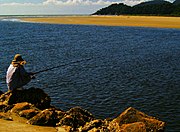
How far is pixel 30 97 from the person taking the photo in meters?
12.6

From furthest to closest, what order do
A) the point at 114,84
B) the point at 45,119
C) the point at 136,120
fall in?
the point at 114,84, the point at 45,119, the point at 136,120

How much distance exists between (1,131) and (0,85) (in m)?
10.1

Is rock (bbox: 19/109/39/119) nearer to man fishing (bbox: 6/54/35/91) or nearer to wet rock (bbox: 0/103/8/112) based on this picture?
wet rock (bbox: 0/103/8/112)

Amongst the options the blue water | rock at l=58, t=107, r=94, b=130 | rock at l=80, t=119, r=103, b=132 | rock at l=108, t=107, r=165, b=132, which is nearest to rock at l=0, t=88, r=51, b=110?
rock at l=58, t=107, r=94, b=130

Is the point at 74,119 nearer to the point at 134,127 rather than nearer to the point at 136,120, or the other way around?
the point at 136,120

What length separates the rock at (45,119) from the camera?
1058 cm

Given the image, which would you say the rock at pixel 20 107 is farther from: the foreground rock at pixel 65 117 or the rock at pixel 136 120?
the rock at pixel 136 120

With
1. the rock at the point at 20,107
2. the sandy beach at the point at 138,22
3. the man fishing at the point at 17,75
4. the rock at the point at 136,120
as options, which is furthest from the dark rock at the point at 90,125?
the sandy beach at the point at 138,22

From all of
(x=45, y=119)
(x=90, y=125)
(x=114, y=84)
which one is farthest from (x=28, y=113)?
(x=114, y=84)

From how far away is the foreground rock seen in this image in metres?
A: 9.65

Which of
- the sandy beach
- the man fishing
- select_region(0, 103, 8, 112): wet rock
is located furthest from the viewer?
the sandy beach

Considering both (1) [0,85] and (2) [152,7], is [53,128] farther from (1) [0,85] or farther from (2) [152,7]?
(2) [152,7]

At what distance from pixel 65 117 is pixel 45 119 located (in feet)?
2.30

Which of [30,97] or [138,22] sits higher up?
[138,22]
